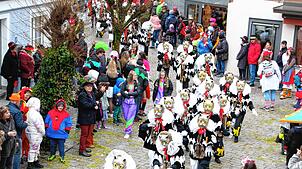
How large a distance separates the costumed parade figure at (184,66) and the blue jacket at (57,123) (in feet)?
19.9

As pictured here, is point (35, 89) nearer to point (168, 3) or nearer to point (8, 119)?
point (8, 119)

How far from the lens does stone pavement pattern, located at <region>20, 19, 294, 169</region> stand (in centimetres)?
1365

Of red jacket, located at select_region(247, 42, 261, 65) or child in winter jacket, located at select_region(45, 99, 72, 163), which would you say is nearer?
child in winter jacket, located at select_region(45, 99, 72, 163)

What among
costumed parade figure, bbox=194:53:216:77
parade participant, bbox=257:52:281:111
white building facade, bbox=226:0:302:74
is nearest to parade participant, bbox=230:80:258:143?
costumed parade figure, bbox=194:53:216:77

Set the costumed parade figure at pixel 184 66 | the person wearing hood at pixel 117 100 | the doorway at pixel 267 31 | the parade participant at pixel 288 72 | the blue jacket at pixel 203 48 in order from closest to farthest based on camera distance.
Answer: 1. the person wearing hood at pixel 117 100
2. the costumed parade figure at pixel 184 66
3. the parade participant at pixel 288 72
4. the blue jacket at pixel 203 48
5. the doorway at pixel 267 31

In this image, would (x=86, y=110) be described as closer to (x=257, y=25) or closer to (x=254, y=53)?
(x=254, y=53)

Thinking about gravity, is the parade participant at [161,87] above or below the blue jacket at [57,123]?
above

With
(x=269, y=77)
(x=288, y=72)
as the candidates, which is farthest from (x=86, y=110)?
(x=288, y=72)

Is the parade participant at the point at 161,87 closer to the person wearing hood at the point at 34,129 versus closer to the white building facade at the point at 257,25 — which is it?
the person wearing hood at the point at 34,129

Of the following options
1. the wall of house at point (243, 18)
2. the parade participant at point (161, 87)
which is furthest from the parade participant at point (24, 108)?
the wall of house at point (243, 18)

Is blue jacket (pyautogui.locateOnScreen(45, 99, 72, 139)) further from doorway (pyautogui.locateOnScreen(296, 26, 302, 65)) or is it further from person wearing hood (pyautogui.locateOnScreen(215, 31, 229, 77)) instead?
doorway (pyautogui.locateOnScreen(296, 26, 302, 65))

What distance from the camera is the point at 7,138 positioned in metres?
11.2

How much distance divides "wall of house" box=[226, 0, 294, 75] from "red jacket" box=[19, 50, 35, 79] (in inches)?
314

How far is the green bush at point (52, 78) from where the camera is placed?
13539 mm
